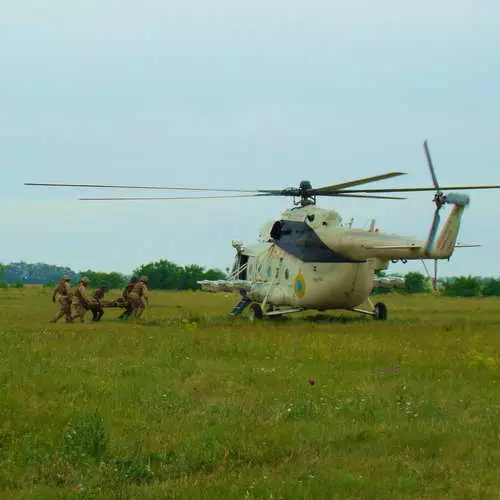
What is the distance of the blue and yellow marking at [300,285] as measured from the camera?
106 ft

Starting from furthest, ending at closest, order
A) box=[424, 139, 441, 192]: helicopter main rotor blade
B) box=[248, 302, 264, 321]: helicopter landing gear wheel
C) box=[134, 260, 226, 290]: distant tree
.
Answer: box=[134, 260, 226, 290]: distant tree
box=[248, 302, 264, 321]: helicopter landing gear wheel
box=[424, 139, 441, 192]: helicopter main rotor blade

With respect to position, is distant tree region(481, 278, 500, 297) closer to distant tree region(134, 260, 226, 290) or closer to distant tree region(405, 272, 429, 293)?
distant tree region(405, 272, 429, 293)

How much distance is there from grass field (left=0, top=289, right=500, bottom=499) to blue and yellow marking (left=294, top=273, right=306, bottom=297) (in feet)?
33.1

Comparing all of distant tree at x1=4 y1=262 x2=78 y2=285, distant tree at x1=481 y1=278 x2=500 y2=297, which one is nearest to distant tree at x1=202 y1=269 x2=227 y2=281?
distant tree at x1=481 y1=278 x2=500 y2=297

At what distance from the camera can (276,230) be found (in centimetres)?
3391

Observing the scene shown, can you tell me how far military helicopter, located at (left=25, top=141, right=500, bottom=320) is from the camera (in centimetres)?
2814

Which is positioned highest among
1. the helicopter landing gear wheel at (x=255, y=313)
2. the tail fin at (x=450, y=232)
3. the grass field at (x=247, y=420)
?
the tail fin at (x=450, y=232)

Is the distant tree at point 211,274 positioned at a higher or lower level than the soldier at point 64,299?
higher

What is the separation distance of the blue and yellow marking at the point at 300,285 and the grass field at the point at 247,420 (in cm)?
1010

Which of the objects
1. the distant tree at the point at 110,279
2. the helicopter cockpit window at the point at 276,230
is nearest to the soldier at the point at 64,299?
the helicopter cockpit window at the point at 276,230

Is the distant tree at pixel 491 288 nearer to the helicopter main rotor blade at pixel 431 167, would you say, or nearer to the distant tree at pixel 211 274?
the distant tree at pixel 211 274

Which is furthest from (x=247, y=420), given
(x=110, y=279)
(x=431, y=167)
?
(x=110, y=279)

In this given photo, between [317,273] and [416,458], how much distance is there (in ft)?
69.6

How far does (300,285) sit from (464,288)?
47568mm
